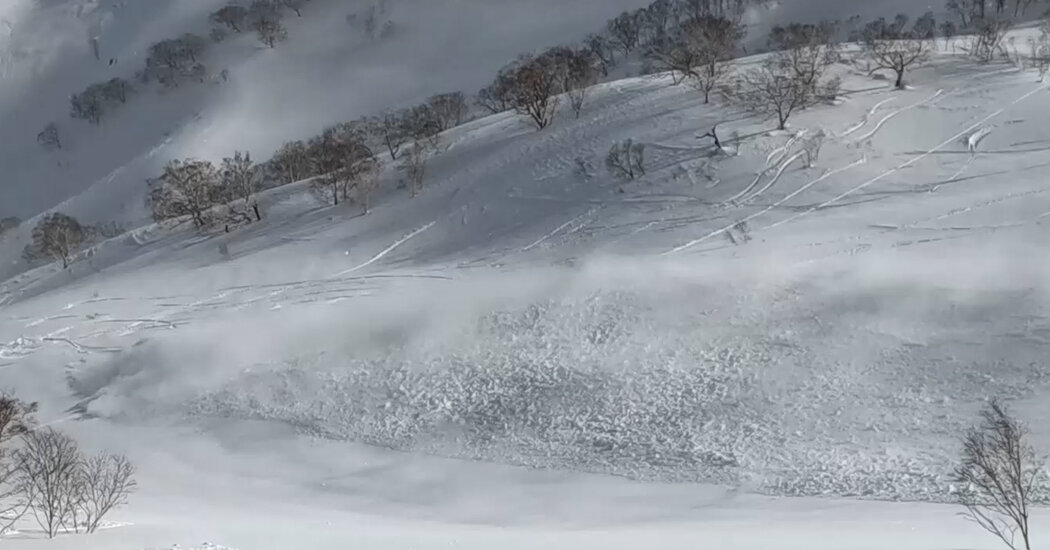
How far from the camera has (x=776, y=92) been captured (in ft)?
183

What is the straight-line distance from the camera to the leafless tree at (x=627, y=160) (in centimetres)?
5316

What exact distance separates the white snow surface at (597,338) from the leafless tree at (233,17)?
67435mm

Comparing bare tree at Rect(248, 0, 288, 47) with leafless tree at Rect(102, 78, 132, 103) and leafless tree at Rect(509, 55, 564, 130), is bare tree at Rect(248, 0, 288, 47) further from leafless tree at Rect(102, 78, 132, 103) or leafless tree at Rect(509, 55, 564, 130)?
leafless tree at Rect(509, 55, 564, 130)

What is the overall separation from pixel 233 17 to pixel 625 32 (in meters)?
56.6

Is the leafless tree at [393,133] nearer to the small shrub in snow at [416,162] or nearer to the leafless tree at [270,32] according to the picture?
the small shrub in snow at [416,162]

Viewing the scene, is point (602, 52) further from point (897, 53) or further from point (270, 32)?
point (270, 32)

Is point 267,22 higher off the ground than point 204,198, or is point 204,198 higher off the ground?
point 267,22

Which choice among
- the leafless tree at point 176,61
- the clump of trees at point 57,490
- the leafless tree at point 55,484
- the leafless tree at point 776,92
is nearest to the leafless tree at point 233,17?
the leafless tree at point 176,61

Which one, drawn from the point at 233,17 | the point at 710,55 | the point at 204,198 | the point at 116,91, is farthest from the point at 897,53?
the point at 116,91

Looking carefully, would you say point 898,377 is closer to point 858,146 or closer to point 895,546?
point 895,546

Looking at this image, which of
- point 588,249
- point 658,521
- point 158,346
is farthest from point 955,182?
point 158,346

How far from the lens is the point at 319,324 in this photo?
150ft

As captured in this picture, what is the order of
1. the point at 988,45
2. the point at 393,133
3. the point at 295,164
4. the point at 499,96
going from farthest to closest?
the point at 393,133 < the point at 295,164 < the point at 499,96 < the point at 988,45

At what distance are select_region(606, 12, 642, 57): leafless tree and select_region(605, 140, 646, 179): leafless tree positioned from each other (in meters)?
43.9
